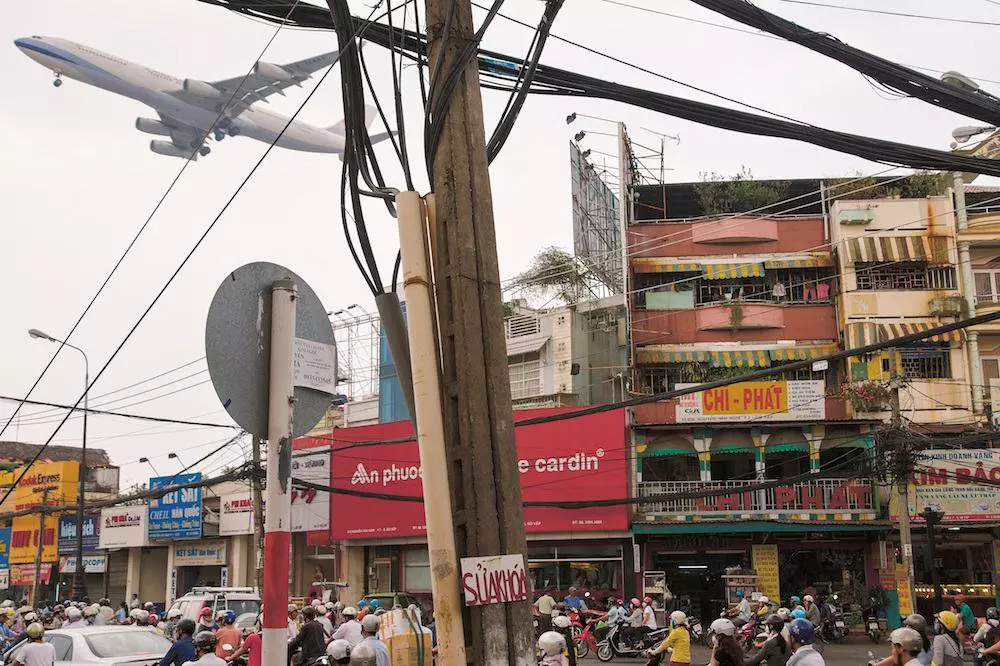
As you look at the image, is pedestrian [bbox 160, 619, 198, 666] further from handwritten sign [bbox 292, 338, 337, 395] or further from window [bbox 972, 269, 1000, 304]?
window [bbox 972, 269, 1000, 304]

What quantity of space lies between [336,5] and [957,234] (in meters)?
34.2

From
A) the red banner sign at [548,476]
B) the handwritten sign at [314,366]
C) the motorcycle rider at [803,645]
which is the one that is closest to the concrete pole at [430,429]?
the handwritten sign at [314,366]

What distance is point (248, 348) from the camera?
4.45 m

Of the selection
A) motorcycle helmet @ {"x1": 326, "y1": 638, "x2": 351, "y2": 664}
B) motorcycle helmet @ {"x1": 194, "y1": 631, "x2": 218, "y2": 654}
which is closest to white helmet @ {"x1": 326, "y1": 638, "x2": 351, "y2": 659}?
motorcycle helmet @ {"x1": 326, "y1": 638, "x2": 351, "y2": 664}

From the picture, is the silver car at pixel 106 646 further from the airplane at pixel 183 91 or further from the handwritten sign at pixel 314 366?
the airplane at pixel 183 91

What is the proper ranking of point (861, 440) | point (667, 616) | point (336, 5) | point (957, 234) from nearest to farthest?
point (336, 5) < point (667, 616) < point (861, 440) < point (957, 234)

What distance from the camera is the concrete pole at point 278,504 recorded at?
424 centimetres

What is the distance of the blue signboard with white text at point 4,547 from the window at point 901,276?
135 ft

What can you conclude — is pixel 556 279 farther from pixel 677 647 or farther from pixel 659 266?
A: pixel 677 647

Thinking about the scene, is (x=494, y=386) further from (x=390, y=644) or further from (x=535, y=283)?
(x=535, y=283)

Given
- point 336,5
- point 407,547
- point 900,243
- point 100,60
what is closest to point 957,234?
point 900,243

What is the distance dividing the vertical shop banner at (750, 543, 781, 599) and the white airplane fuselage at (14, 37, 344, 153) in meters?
30.0

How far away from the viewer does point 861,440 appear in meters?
34.0

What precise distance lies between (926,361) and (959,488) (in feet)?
18.8
